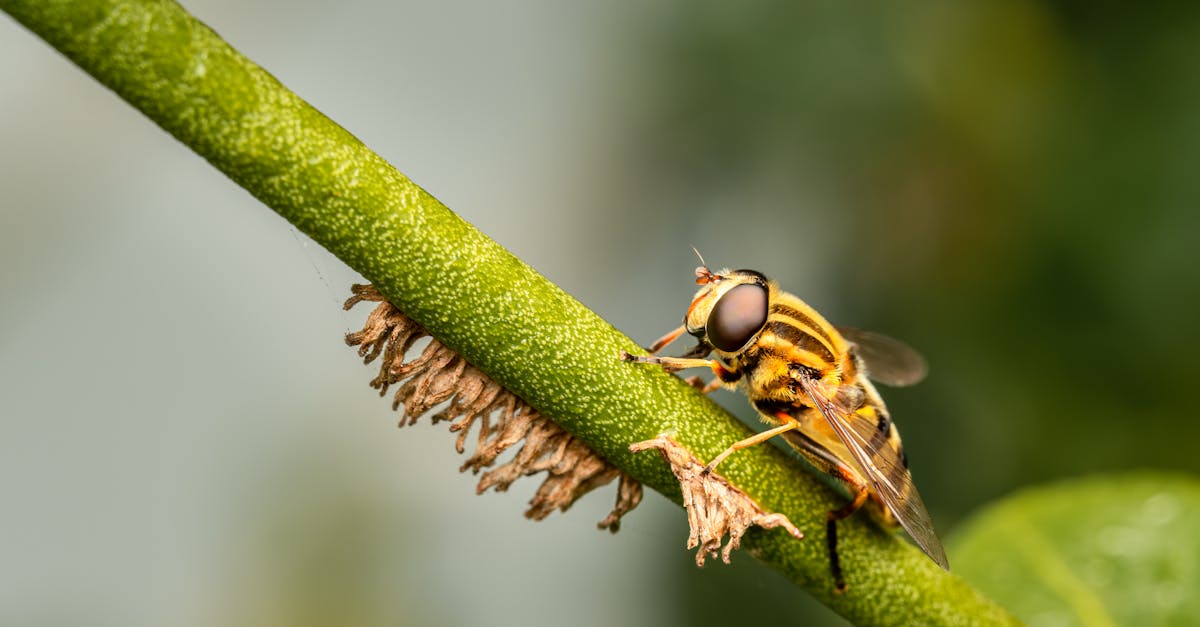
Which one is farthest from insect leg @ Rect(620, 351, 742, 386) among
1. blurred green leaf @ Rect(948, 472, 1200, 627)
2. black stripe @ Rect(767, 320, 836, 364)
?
blurred green leaf @ Rect(948, 472, 1200, 627)

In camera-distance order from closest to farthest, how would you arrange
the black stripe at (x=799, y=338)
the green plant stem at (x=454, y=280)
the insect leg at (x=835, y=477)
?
the green plant stem at (x=454, y=280), the insect leg at (x=835, y=477), the black stripe at (x=799, y=338)

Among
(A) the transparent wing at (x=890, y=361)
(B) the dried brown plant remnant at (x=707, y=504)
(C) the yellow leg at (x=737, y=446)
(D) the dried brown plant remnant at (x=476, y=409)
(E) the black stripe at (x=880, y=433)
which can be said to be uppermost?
(A) the transparent wing at (x=890, y=361)

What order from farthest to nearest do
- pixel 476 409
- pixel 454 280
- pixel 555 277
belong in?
pixel 555 277 < pixel 476 409 < pixel 454 280

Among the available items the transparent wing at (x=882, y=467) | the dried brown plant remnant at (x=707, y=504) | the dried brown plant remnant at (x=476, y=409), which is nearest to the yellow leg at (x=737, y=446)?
the dried brown plant remnant at (x=707, y=504)

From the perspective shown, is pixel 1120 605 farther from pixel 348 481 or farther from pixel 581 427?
pixel 348 481

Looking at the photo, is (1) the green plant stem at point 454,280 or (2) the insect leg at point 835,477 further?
(2) the insect leg at point 835,477

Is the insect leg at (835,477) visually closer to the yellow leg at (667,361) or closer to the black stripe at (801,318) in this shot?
the black stripe at (801,318)

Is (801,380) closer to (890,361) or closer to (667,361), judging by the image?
(667,361)

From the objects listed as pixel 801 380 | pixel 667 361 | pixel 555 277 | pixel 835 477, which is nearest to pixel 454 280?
pixel 667 361
